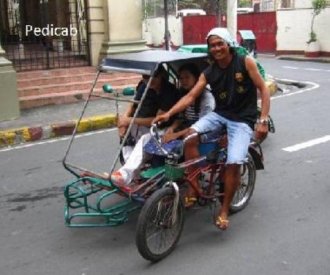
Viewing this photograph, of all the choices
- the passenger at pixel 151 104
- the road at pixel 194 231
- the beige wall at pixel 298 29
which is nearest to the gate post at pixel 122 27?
the road at pixel 194 231

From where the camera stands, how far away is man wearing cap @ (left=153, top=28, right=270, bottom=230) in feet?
13.7

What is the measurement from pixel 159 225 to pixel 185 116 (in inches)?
50.7

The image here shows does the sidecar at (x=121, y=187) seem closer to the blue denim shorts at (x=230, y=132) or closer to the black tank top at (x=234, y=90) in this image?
the black tank top at (x=234, y=90)

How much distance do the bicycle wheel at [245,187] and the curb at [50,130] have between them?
12.5ft

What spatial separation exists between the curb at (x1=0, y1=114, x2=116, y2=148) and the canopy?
3721 mm

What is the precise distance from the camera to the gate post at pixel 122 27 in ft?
36.7

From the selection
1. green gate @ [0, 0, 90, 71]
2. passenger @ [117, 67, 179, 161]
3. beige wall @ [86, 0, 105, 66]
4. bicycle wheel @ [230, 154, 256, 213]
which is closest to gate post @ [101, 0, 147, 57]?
beige wall @ [86, 0, 105, 66]

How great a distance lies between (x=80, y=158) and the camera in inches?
264

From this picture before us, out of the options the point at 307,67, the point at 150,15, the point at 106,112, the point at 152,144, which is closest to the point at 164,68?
the point at 152,144

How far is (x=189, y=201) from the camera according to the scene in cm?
431

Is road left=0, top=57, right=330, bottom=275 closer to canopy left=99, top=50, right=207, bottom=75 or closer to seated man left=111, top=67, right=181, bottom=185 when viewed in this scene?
seated man left=111, top=67, right=181, bottom=185

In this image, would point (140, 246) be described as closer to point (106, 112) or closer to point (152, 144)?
point (152, 144)

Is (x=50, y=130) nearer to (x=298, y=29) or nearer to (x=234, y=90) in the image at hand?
(x=234, y=90)

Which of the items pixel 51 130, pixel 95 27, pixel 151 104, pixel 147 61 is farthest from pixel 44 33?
pixel 147 61
